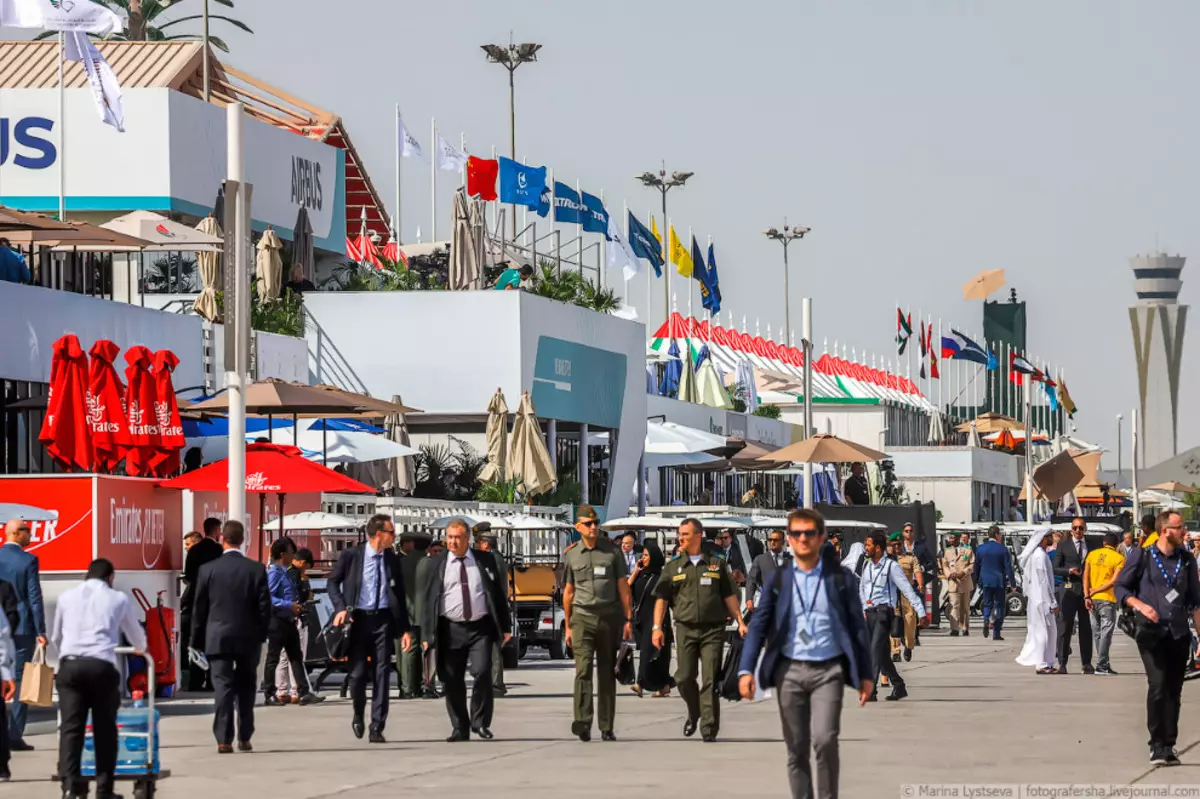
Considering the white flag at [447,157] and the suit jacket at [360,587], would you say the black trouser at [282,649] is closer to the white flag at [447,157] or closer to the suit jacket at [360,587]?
the suit jacket at [360,587]

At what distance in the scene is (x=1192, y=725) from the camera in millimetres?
18938

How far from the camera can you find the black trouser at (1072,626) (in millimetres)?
27391

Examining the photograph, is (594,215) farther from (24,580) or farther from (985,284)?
(985,284)

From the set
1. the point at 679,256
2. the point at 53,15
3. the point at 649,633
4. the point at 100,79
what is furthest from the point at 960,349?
the point at 649,633

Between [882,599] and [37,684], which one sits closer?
[37,684]

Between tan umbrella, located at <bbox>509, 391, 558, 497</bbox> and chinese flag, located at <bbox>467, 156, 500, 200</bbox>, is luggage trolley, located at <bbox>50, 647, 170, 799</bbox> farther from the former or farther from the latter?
chinese flag, located at <bbox>467, 156, 500, 200</bbox>

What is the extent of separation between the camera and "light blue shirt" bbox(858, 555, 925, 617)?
2250 centimetres

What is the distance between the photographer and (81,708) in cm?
1271

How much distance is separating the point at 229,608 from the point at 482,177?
96.4 feet

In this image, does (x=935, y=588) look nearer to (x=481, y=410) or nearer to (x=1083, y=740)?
(x=481, y=410)

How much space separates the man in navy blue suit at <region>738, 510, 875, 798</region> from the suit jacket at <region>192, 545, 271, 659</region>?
18.7 ft

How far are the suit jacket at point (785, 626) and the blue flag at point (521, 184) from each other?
33.5 m

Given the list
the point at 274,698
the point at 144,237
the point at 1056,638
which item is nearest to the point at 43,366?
the point at 144,237

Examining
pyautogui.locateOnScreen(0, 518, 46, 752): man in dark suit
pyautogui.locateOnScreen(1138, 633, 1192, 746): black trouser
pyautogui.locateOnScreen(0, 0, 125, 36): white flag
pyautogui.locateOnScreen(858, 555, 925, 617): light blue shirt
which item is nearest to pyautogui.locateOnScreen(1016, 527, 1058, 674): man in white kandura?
pyautogui.locateOnScreen(858, 555, 925, 617): light blue shirt
